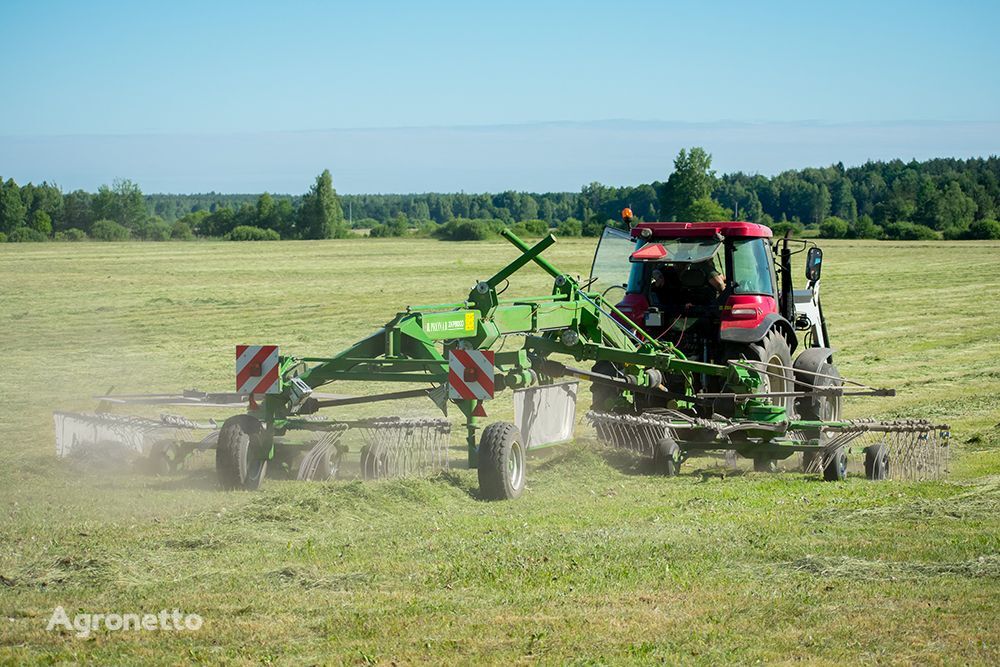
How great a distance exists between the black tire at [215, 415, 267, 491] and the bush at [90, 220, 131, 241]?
2936 inches

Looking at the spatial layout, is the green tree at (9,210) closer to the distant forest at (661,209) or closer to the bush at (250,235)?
the distant forest at (661,209)

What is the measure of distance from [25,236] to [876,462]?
71.7 metres

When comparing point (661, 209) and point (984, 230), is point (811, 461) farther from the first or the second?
point (984, 230)

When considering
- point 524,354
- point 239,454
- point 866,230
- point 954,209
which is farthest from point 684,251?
Answer: point 954,209

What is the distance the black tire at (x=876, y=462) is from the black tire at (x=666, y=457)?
166 cm

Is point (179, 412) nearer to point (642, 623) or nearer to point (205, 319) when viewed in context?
point (642, 623)

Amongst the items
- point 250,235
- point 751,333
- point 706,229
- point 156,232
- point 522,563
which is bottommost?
point 522,563

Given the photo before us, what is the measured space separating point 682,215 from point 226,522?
148ft

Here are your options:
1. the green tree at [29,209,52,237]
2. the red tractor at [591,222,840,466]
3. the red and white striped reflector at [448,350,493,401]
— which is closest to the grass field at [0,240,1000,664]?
the red and white striped reflector at [448,350,493,401]

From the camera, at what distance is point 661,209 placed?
170ft

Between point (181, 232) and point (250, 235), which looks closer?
point (250, 235)

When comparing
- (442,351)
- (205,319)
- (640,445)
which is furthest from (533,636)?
(205,319)

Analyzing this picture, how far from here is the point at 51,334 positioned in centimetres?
2262

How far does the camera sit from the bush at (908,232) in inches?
2899
